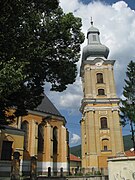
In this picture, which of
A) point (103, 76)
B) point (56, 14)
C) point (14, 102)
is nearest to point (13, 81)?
point (14, 102)

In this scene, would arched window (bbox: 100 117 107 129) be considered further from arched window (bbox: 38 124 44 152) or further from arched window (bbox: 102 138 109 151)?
arched window (bbox: 38 124 44 152)

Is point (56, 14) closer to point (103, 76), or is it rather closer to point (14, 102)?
point (14, 102)

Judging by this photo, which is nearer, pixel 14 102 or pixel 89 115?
pixel 14 102

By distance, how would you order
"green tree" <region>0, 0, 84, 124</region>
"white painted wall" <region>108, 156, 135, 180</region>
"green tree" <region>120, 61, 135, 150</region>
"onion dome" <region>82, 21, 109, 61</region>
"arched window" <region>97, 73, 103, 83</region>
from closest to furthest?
1. "white painted wall" <region>108, 156, 135, 180</region>
2. "green tree" <region>0, 0, 84, 124</region>
3. "green tree" <region>120, 61, 135, 150</region>
4. "arched window" <region>97, 73, 103, 83</region>
5. "onion dome" <region>82, 21, 109, 61</region>

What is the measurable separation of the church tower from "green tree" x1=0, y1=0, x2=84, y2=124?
24748 mm

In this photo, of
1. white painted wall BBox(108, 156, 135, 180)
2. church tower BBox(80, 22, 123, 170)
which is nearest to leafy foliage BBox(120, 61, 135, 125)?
church tower BBox(80, 22, 123, 170)

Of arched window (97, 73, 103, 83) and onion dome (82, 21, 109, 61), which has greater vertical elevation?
Answer: onion dome (82, 21, 109, 61)

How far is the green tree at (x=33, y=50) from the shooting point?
9195 mm

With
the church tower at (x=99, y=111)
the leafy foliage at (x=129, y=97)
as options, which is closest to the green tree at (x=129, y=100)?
the leafy foliage at (x=129, y=97)

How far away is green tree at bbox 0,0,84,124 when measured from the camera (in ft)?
30.2

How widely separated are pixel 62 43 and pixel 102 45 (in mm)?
34697

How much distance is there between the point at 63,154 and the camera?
3409 cm

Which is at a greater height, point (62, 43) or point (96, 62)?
point (96, 62)

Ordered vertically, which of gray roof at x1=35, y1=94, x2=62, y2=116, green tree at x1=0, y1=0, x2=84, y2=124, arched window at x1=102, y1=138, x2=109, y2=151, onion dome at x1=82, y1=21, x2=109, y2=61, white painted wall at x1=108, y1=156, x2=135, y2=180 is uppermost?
onion dome at x1=82, y1=21, x2=109, y2=61
